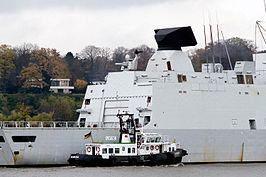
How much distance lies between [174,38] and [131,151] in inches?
341

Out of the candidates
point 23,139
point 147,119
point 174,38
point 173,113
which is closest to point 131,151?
point 147,119

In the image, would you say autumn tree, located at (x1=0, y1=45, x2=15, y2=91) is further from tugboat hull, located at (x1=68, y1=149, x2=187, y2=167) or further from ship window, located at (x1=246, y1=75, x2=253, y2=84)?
tugboat hull, located at (x1=68, y1=149, x2=187, y2=167)

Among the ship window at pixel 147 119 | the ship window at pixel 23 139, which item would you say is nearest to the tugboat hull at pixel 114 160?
the ship window at pixel 23 139

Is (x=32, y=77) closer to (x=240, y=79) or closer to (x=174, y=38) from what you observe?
(x=174, y=38)

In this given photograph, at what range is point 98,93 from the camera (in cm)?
4284

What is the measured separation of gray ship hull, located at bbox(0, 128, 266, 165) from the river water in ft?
2.15

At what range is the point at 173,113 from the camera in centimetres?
4038

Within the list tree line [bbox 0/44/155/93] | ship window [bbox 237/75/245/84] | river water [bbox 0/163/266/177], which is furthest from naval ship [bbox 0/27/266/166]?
tree line [bbox 0/44/155/93]

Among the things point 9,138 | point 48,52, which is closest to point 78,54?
Result: point 48,52

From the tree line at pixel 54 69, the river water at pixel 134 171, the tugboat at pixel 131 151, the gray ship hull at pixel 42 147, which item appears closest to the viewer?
the river water at pixel 134 171

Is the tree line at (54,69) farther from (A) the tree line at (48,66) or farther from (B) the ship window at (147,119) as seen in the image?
(B) the ship window at (147,119)

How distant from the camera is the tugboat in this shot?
37.5m

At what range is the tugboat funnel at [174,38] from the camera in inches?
1693

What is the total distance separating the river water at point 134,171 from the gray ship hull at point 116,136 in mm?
655
